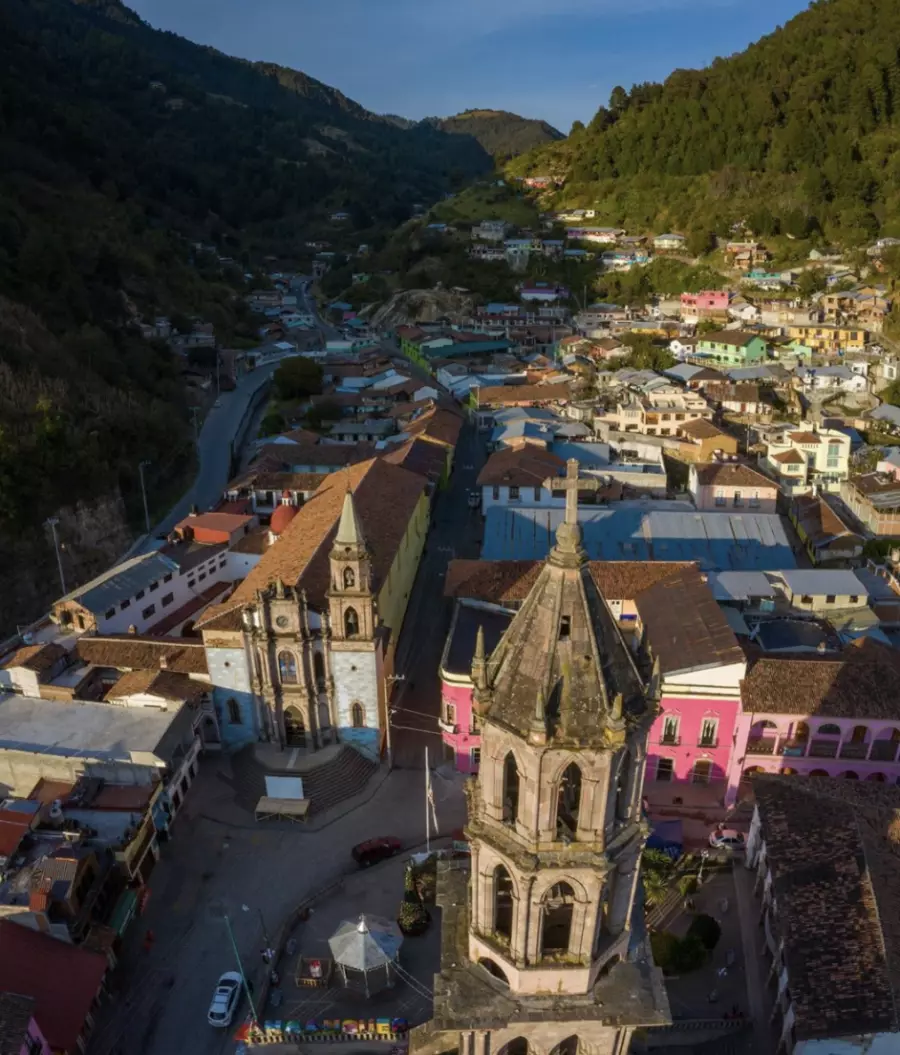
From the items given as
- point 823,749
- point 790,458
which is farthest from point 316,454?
point 823,749

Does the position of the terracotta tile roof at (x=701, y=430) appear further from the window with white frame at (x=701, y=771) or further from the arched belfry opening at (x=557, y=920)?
the arched belfry opening at (x=557, y=920)

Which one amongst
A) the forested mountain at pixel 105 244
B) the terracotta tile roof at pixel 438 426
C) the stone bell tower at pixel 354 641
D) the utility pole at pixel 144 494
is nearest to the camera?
the stone bell tower at pixel 354 641

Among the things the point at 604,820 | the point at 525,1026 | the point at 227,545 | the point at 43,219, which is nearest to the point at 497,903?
the point at 525,1026

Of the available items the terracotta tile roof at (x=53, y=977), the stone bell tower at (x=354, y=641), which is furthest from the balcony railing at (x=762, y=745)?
the terracotta tile roof at (x=53, y=977)

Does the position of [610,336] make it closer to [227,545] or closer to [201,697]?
A: [227,545]

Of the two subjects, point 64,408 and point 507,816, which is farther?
point 64,408

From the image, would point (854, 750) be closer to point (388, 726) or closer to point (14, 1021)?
point (388, 726)

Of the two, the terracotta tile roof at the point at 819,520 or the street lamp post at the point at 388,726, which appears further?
the terracotta tile roof at the point at 819,520
